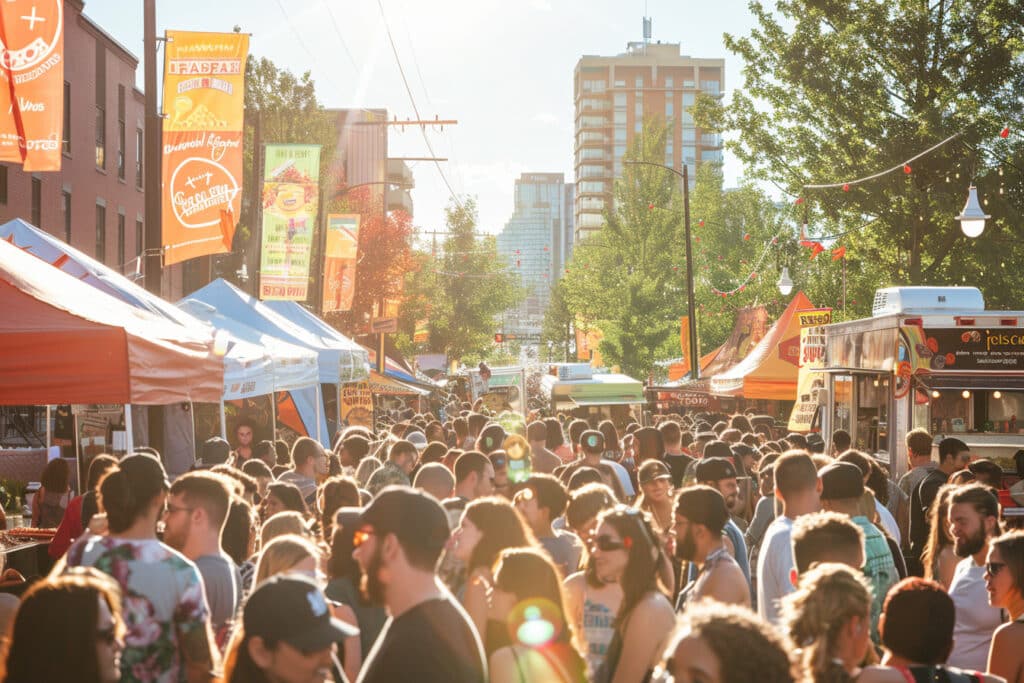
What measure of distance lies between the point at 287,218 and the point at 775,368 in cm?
1131

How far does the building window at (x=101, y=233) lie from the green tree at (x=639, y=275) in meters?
26.6

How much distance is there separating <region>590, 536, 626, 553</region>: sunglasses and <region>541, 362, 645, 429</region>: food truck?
3030 centimetres

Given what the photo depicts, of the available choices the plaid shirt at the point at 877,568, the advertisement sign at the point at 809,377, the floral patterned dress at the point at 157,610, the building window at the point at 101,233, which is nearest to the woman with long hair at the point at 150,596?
the floral patterned dress at the point at 157,610

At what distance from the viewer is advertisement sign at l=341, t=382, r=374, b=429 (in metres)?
25.8

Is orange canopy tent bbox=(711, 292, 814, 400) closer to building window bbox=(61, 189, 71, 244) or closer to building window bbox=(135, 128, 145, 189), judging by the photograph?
building window bbox=(61, 189, 71, 244)

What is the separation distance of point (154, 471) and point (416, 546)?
172 centimetres

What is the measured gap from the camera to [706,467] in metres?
8.46

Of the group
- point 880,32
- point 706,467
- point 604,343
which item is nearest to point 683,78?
point 604,343

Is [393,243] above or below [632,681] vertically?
above

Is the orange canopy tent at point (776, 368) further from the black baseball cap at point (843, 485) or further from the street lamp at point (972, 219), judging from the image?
the black baseball cap at point (843, 485)

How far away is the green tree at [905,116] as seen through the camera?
2469cm

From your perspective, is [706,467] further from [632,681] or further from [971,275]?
[971,275]

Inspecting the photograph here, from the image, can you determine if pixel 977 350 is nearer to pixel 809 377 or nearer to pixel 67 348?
pixel 809 377

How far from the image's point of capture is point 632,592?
4.82 metres
